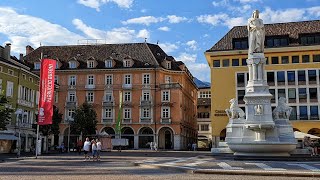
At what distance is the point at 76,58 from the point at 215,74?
91.1 feet

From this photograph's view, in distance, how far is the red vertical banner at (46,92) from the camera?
33469mm

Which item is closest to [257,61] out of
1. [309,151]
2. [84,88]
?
[309,151]

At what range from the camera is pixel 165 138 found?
72625mm

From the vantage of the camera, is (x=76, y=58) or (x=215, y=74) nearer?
(x=215, y=74)

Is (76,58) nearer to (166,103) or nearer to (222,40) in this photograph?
(166,103)

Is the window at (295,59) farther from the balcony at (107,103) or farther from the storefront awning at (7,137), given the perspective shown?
the storefront awning at (7,137)

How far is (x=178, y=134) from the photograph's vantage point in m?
69.4

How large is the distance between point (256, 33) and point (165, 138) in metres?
43.9

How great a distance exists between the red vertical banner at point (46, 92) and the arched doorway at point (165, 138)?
39.0m

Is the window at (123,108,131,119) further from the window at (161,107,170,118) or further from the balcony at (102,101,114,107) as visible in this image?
the window at (161,107,170,118)

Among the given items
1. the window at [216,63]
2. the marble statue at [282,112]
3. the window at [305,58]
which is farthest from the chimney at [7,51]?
the window at [305,58]

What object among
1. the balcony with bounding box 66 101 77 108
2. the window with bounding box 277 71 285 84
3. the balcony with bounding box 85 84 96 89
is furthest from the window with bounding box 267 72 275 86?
the balcony with bounding box 66 101 77 108

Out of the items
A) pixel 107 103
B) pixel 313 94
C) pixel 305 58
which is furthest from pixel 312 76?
pixel 107 103

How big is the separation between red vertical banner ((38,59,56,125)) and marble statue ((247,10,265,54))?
1642cm
